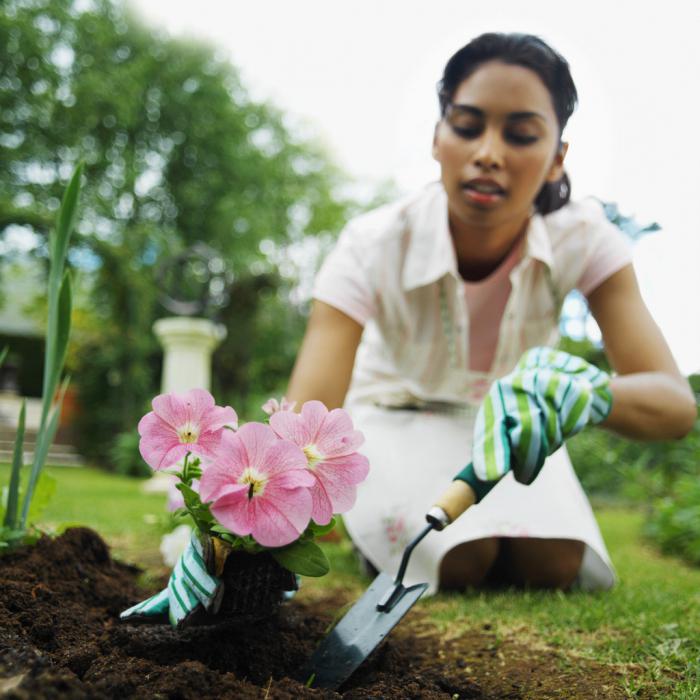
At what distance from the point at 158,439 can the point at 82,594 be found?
1.63 feet

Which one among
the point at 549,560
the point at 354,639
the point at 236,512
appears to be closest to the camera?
the point at 236,512

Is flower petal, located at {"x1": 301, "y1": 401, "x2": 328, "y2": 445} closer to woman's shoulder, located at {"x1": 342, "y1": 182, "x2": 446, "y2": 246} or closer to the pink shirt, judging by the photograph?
the pink shirt

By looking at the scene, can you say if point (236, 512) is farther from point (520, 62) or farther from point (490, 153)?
point (520, 62)

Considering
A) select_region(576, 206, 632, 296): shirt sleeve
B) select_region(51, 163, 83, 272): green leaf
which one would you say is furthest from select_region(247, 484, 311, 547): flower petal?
select_region(576, 206, 632, 296): shirt sleeve

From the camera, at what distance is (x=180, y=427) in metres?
0.98

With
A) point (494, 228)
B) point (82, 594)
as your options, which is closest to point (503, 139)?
point (494, 228)

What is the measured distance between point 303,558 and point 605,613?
0.91 meters

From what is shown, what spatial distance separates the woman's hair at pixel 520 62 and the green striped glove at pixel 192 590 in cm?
132

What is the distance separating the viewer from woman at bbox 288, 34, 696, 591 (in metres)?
1.73

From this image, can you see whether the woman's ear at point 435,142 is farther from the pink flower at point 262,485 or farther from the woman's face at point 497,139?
the pink flower at point 262,485

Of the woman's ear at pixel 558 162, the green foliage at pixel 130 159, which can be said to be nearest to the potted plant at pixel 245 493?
the woman's ear at pixel 558 162

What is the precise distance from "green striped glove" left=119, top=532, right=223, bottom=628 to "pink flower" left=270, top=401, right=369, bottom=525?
202mm

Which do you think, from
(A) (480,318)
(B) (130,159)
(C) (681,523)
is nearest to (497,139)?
(A) (480,318)

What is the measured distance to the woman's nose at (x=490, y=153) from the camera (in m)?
1.69
